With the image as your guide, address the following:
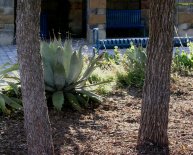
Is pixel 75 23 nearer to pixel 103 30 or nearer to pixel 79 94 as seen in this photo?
pixel 103 30

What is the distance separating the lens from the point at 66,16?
1591 cm

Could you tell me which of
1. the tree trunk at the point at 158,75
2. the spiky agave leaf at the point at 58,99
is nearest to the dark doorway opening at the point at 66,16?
the spiky agave leaf at the point at 58,99

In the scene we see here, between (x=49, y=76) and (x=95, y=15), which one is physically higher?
(x=95, y=15)

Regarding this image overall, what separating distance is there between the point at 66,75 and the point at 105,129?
129 cm

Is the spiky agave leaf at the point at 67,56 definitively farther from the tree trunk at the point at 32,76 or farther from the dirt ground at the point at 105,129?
the tree trunk at the point at 32,76

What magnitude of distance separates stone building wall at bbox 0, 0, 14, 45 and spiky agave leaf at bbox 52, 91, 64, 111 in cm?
713

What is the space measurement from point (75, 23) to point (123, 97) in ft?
30.9

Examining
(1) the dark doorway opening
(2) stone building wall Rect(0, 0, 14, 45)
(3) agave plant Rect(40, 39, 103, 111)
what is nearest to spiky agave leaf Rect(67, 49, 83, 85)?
(3) agave plant Rect(40, 39, 103, 111)

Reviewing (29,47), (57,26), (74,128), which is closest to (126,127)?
(74,128)

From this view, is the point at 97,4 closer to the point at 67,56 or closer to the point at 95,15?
the point at 95,15

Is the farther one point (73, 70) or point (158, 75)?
point (73, 70)

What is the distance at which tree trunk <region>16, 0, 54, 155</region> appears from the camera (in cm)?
386

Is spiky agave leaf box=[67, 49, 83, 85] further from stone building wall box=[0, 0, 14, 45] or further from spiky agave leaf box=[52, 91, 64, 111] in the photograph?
stone building wall box=[0, 0, 14, 45]

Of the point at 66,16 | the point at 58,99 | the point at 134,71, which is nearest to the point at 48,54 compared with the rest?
the point at 58,99
